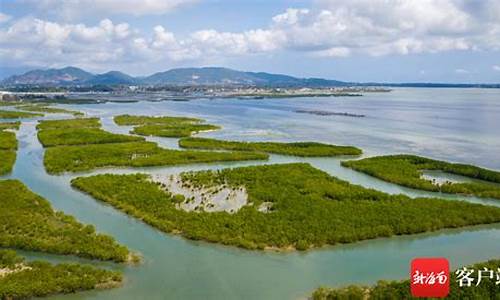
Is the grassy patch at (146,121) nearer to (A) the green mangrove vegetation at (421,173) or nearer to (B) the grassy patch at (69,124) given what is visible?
(B) the grassy patch at (69,124)

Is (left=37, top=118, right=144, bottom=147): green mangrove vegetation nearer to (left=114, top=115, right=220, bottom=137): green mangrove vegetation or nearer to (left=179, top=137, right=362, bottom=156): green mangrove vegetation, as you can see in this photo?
(left=114, top=115, right=220, bottom=137): green mangrove vegetation

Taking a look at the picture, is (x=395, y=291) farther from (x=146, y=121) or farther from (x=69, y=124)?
(x=146, y=121)

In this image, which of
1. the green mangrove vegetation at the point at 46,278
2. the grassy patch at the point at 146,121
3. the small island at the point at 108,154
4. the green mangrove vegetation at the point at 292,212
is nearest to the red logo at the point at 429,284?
the green mangrove vegetation at the point at 292,212

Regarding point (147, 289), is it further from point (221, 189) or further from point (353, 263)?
point (221, 189)

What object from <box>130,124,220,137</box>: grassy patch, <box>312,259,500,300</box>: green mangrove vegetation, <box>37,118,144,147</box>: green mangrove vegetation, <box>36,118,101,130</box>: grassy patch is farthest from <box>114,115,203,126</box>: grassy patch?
<box>312,259,500,300</box>: green mangrove vegetation

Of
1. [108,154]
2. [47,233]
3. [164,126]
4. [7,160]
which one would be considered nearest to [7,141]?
[7,160]
